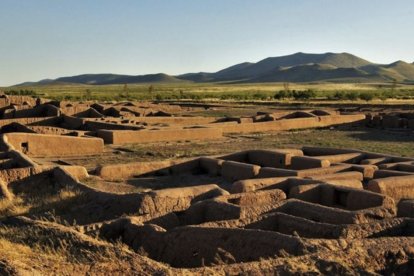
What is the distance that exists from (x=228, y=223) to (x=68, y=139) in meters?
13.2

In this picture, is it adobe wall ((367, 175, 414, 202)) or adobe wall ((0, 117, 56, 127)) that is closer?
adobe wall ((367, 175, 414, 202))

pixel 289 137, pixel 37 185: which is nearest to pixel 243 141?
pixel 289 137

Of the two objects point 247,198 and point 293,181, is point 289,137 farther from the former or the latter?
point 247,198

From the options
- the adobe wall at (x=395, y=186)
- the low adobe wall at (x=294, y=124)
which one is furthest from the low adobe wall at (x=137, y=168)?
the low adobe wall at (x=294, y=124)

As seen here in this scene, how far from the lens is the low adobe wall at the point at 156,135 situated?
23109 millimetres

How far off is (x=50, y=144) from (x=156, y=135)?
5546mm

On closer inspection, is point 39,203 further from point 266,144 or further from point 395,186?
point 266,144

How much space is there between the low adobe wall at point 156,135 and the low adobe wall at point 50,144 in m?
2.38

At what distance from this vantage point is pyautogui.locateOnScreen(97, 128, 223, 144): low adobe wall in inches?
→ 910

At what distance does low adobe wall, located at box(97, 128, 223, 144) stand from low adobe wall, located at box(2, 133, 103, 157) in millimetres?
2383

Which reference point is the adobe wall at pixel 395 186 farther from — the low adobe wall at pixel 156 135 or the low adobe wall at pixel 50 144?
the low adobe wall at pixel 156 135

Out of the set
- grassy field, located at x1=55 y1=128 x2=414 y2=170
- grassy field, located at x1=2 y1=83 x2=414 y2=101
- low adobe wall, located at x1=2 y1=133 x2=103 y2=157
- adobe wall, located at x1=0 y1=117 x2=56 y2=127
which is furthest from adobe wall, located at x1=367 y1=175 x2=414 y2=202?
grassy field, located at x1=2 y1=83 x2=414 y2=101

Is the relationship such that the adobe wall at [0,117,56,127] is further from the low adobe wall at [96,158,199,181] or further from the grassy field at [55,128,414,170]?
the low adobe wall at [96,158,199,181]

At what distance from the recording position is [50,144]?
19.9 metres
